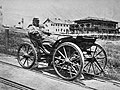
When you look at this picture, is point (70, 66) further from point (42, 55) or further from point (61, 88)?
point (42, 55)

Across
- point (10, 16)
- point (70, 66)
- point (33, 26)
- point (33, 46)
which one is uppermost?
point (10, 16)

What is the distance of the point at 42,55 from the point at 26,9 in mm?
1324

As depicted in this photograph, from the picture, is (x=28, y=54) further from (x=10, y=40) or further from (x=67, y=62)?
(x=10, y=40)

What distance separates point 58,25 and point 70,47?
0.56m

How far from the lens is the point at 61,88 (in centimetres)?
270

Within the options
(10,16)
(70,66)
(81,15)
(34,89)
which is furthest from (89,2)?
(10,16)

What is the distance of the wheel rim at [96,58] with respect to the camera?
3096 mm

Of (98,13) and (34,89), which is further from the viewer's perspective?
(98,13)

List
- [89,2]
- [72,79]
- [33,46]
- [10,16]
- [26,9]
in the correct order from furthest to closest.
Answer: [10,16] → [26,9] → [33,46] → [89,2] → [72,79]

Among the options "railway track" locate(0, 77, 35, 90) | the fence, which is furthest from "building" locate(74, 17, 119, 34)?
the fence

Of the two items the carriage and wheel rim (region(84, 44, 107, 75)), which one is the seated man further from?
wheel rim (region(84, 44, 107, 75))

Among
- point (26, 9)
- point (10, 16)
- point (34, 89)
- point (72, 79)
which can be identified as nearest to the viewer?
point (34, 89)

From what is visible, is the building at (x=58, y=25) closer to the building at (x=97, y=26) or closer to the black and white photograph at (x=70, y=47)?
the black and white photograph at (x=70, y=47)

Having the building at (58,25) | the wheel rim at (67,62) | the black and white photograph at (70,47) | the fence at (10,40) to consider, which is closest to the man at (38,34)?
the black and white photograph at (70,47)
